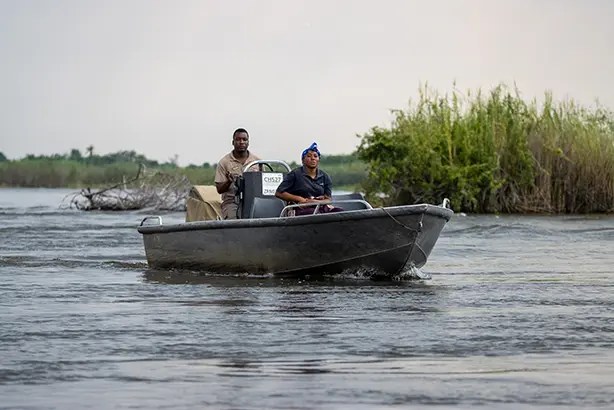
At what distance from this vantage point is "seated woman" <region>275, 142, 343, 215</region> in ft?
49.0

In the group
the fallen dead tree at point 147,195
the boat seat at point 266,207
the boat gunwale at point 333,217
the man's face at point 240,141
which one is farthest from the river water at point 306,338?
the fallen dead tree at point 147,195

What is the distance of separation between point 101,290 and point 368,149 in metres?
19.0

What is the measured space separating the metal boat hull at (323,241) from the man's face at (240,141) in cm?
111

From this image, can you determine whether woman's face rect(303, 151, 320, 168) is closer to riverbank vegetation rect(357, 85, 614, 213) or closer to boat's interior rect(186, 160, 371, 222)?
boat's interior rect(186, 160, 371, 222)

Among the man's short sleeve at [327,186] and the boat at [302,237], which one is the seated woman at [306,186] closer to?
the man's short sleeve at [327,186]

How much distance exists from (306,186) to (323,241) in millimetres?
711

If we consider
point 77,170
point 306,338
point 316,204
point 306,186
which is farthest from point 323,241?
point 77,170

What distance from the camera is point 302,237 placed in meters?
14.6

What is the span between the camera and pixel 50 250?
2073cm

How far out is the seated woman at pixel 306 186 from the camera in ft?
49.0

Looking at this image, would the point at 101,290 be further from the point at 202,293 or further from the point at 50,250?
the point at 50,250

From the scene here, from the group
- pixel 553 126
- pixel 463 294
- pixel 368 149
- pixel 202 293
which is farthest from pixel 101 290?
pixel 553 126

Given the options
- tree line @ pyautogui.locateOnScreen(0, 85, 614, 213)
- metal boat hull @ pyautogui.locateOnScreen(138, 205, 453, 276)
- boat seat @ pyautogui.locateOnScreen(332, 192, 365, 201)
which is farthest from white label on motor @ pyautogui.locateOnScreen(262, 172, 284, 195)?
tree line @ pyautogui.locateOnScreen(0, 85, 614, 213)

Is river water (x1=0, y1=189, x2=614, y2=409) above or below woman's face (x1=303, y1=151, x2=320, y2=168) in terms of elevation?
below
